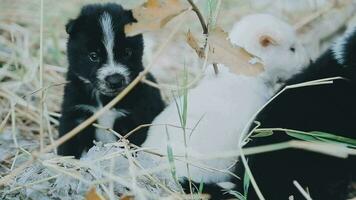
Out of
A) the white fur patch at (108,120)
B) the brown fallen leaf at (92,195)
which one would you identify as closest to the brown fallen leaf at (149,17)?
the brown fallen leaf at (92,195)

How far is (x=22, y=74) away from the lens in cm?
422

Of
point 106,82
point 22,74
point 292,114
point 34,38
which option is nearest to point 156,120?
point 106,82

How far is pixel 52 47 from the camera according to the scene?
4.75 meters

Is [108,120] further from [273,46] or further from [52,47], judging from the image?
[52,47]

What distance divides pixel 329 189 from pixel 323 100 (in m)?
0.39

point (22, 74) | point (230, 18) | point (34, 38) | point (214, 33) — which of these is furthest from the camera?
point (230, 18)

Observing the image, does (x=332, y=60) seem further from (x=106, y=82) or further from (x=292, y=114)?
(x=106, y=82)

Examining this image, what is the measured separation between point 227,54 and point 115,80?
2.42 ft

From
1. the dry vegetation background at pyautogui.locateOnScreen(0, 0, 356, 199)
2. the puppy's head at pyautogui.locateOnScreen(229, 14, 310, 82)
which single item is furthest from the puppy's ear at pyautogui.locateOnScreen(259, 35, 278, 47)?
the dry vegetation background at pyautogui.locateOnScreen(0, 0, 356, 199)

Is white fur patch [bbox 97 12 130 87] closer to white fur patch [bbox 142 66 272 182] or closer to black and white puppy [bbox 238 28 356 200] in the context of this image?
white fur patch [bbox 142 66 272 182]

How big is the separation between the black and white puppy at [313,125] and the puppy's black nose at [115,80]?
A: 28.6 inches

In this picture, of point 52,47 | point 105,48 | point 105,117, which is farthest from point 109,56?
point 52,47

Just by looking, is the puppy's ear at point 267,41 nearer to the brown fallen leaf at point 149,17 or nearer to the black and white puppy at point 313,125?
the black and white puppy at point 313,125

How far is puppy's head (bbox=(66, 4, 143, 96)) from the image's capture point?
3.26 metres
